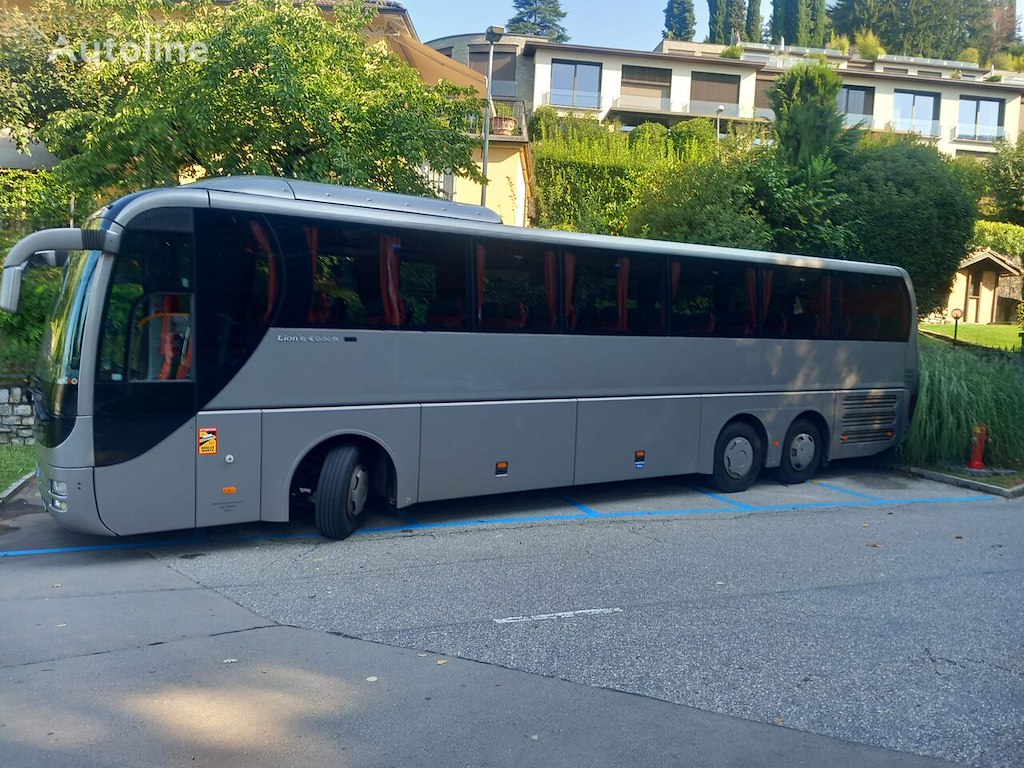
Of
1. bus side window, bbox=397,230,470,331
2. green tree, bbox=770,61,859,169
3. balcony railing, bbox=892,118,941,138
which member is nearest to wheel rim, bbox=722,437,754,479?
bus side window, bbox=397,230,470,331

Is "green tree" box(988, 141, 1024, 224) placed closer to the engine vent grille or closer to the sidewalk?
the engine vent grille

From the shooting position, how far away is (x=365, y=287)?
9.27m

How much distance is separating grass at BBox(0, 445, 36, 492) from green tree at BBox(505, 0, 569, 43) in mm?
81283

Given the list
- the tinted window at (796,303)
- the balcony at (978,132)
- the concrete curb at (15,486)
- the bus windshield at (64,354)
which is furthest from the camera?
the balcony at (978,132)

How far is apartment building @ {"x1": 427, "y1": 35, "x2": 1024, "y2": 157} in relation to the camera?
53938mm

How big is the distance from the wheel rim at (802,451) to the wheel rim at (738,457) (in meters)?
0.96

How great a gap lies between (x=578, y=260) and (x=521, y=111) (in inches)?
969

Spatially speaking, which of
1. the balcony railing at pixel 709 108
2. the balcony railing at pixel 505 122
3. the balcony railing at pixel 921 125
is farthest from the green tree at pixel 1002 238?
the balcony railing at pixel 505 122

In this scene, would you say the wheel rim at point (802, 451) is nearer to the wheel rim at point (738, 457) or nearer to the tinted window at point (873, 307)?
the wheel rim at point (738, 457)

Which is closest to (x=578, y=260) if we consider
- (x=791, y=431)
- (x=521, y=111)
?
(x=791, y=431)

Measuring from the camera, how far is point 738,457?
1294cm

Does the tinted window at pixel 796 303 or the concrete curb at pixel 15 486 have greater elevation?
the tinted window at pixel 796 303

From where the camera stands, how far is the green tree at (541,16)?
87375 mm

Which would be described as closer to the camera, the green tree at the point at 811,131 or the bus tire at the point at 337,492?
the bus tire at the point at 337,492
